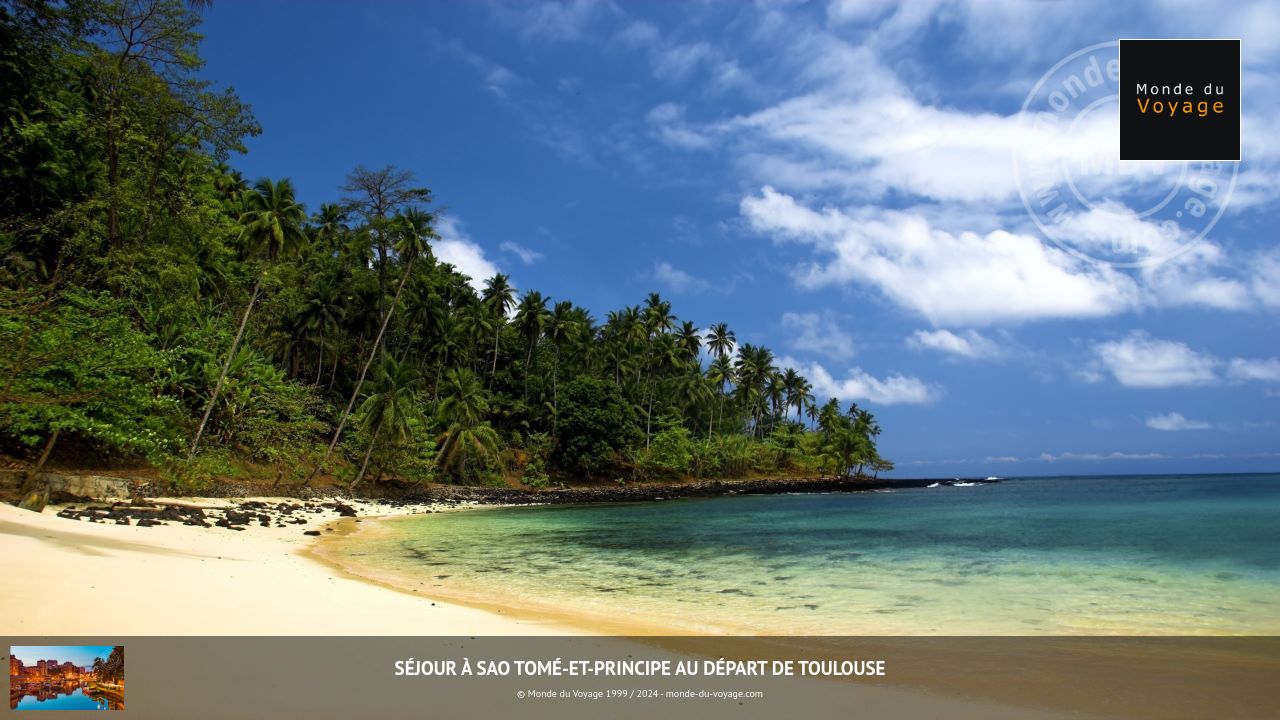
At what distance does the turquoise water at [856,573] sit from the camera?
995 cm

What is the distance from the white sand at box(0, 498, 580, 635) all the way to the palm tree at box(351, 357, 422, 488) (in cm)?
2547

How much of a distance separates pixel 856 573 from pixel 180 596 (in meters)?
13.2

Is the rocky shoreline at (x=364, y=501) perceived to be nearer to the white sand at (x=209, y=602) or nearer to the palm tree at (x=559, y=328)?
the white sand at (x=209, y=602)

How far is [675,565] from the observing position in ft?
52.0

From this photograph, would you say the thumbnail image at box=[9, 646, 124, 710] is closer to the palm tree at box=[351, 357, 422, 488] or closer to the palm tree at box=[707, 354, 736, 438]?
the palm tree at box=[351, 357, 422, 488]

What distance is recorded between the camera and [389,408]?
38031 millimetres

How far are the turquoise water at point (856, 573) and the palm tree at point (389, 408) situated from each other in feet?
36.9

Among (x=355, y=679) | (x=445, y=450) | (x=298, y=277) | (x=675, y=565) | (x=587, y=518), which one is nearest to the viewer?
(x=355, y=679)

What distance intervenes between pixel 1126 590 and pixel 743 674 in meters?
11.1

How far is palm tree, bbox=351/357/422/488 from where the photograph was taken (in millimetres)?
38156

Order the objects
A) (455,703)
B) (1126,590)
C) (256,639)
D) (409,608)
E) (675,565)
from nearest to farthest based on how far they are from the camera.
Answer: (455,703)
(256,639)
(409,608)
(1126,590)
(675,565)

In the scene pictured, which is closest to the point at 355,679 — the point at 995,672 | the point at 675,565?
the point at 995,672

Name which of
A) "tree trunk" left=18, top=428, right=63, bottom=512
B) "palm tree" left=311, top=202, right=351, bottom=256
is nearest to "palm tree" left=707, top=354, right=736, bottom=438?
"palm tree" left=311, top=202, right=351, bottom=256

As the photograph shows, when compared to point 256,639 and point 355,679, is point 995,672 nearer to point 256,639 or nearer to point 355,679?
point 355,679
